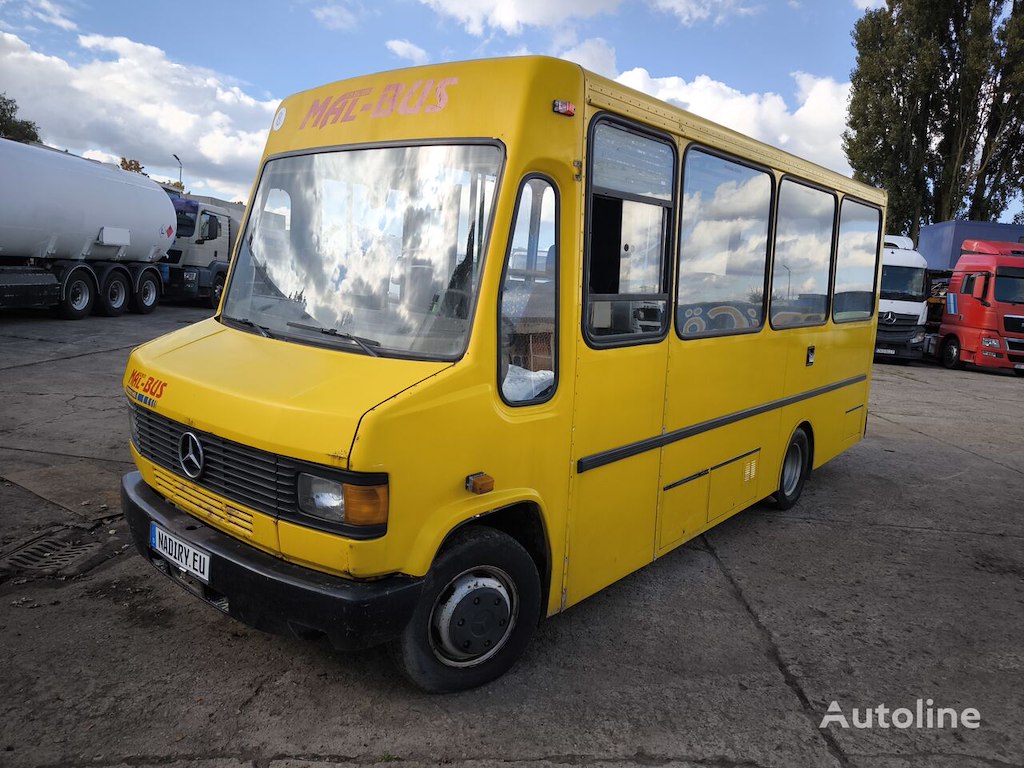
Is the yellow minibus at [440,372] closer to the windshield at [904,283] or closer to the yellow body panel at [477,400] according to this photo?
the yellow body panel at [477,400]

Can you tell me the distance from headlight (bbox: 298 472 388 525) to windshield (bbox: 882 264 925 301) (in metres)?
17.8

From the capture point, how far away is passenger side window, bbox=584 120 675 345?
335cm

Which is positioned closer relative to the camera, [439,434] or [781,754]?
[439,434]

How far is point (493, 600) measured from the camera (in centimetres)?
310

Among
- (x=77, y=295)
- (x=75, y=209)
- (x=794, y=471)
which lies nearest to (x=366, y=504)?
(x=794, y=471)

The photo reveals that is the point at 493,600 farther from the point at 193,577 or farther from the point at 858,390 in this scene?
the point at 858,390

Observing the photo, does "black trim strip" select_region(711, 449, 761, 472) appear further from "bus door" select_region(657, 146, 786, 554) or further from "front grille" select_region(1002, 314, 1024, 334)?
"front grille" select_region(1002, 314, 1024, 334)

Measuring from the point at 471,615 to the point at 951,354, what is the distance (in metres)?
18.8

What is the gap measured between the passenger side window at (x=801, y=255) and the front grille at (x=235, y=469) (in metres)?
3.59

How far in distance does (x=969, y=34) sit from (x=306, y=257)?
30.9 meters

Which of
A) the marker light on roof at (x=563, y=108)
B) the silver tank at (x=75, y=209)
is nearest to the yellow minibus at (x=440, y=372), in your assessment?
the marker light on roof at (x=563, y=108)

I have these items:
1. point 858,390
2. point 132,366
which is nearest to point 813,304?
point 858,390

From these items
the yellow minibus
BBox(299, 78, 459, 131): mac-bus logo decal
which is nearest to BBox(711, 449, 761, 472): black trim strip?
the yellow minibus

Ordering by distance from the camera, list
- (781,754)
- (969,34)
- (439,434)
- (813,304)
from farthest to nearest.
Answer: (969,34) → (813,304) → (781,754) → (439,434)
